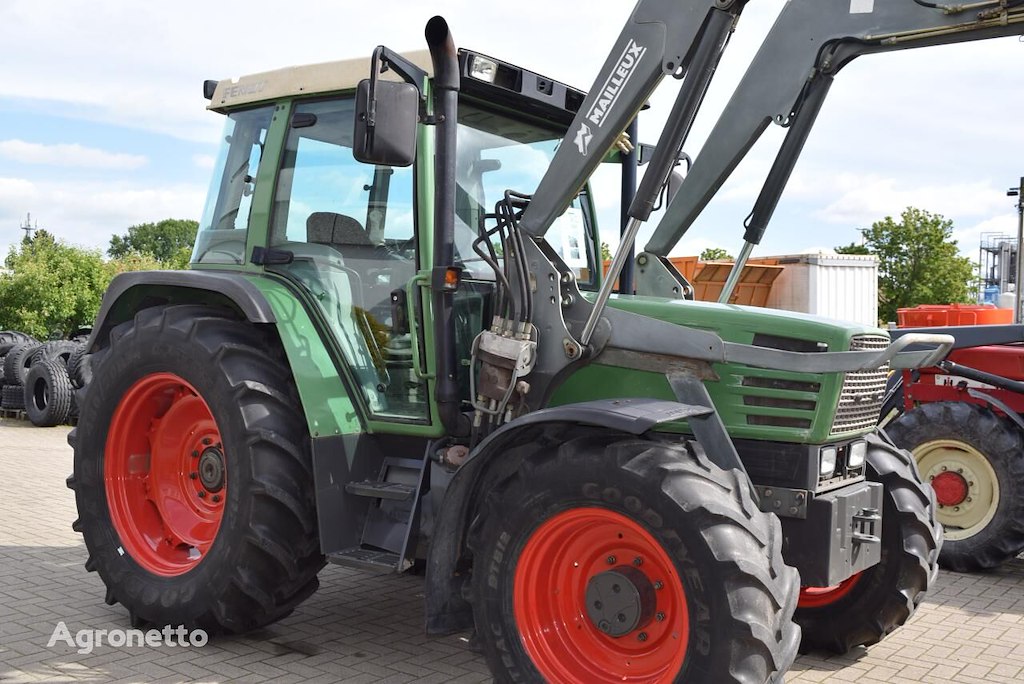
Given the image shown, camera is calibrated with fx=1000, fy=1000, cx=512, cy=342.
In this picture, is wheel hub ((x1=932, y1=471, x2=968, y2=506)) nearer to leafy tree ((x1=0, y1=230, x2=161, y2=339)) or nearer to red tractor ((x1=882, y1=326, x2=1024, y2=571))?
red tractor ((x1=882, y1=326, x2=1024, y2=571))

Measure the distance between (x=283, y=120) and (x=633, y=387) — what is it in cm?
222

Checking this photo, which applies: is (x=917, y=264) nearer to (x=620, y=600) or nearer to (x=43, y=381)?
(x=43, y=381)

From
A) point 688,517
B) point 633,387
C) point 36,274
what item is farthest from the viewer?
point 36,274

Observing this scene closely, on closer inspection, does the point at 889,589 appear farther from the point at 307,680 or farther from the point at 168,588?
the point at 168,588

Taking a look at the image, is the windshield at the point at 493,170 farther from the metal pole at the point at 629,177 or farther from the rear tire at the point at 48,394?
the rear tire at the point at 48,394

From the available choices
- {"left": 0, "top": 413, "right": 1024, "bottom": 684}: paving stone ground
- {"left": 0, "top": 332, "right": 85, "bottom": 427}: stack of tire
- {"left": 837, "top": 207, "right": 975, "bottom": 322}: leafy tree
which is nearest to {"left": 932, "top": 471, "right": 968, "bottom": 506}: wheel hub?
{"left": 0, "top": 413, "right": 1024, "bottom": 684}: paving stone ground

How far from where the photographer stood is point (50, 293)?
72.1 feet

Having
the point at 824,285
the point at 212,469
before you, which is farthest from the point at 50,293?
the point at 212,469

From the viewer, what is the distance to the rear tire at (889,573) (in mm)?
4309

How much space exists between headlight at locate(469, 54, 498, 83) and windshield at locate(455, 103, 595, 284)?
18 centimetres

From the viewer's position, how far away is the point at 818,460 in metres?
3.79

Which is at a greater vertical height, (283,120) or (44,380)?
(283,120)

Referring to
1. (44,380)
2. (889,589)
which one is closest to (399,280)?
(889,589)

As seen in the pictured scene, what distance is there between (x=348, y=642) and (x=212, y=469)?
1.05 metres
